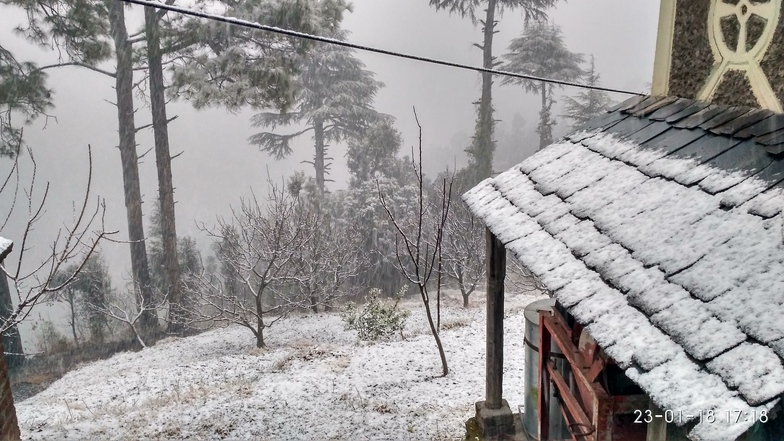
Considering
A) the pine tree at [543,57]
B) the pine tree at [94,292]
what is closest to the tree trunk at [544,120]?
the pine tree at [543,57]

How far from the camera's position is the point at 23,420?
707cm

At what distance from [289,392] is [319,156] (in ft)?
53.8

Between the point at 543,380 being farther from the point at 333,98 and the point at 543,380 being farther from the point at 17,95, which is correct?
the point at 333,98

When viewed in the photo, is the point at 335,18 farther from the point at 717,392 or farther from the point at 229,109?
the point at 717,392

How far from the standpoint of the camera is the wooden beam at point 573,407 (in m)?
2.82

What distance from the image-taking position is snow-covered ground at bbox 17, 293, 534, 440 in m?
5.82

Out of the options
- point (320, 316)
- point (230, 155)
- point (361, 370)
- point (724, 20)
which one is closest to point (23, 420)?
point (361, 370)

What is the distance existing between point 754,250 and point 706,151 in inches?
36.0

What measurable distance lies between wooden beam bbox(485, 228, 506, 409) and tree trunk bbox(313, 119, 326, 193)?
17.8 metres

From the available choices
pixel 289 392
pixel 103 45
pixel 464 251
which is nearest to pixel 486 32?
pixel 464 251

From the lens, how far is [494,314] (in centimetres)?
427

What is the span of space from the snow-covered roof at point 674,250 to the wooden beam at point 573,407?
3.90 ft

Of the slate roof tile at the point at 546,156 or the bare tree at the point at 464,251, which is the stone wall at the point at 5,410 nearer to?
the slate roof tile at the point at 546,156
